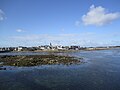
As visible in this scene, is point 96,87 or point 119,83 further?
point 119,83

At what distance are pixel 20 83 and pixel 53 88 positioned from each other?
23.1 ft

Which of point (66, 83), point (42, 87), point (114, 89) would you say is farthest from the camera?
point (66, 83)

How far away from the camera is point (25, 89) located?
2867cm

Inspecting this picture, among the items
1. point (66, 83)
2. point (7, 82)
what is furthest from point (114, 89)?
point (7, 82)

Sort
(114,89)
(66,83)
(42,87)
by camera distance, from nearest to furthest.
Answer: (114,89) → (42,87) → (66,83)

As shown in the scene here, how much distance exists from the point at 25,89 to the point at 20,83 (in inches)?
177

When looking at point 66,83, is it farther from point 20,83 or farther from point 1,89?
point 1,89

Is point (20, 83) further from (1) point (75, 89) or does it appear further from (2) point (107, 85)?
(2) point (107, 85)

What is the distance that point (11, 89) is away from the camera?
28875mm

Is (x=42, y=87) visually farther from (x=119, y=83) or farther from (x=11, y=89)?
(x=119, y=83)

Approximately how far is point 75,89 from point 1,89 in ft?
37.4

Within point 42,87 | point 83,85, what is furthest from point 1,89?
point 83,85

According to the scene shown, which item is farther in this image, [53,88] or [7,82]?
[7,82]

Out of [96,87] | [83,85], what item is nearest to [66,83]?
[83,85]
